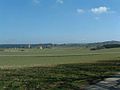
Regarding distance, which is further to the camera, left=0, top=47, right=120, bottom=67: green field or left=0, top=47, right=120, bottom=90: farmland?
left=0, top=47, right=120, bottom=67: green field

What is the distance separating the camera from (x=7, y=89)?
1468 centimetres

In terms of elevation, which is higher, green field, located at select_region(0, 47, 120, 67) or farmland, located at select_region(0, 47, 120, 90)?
farmland, located at select_region(0, 47, 120, 90)

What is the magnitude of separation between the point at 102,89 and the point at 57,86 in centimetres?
211

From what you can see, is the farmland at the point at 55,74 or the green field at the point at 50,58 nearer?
the farmland at the point at 55,74

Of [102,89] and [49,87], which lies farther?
[49,87]

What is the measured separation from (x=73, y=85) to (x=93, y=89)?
1.89 metres

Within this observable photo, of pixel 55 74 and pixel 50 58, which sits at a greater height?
pixel 55 74

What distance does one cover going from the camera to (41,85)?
1608 centimetres

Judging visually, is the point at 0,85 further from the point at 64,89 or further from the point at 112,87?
the point at 112,87

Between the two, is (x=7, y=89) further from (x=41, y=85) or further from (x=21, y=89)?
(x=41, y=85)

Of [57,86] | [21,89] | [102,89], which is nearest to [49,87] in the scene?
[57,86]

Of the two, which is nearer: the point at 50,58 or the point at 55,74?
the point at 55,74

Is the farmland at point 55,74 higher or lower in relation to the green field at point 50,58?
higher

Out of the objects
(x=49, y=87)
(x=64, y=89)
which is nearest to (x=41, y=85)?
(x=49, y=87)
